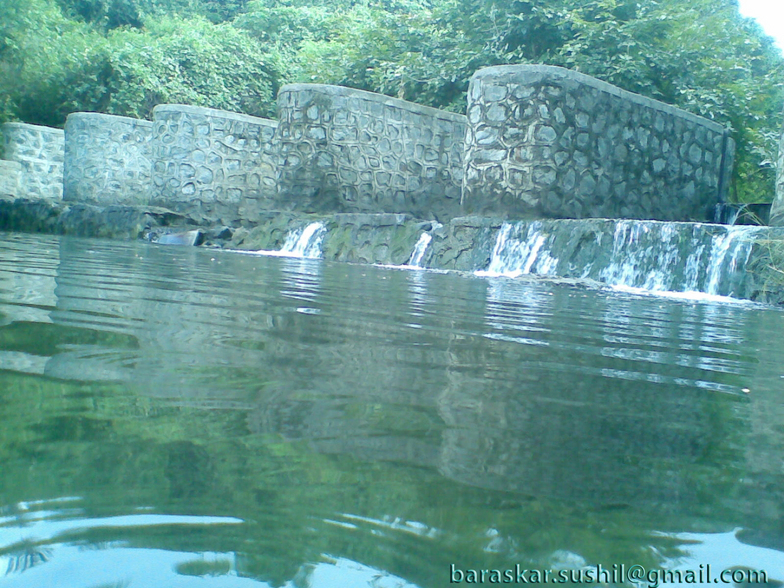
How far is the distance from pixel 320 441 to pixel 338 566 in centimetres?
42

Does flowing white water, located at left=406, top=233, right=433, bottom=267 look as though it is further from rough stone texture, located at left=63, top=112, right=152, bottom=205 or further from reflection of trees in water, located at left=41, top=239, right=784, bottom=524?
rough stone texture, located at left=63, top=112, right=152, bottom=205

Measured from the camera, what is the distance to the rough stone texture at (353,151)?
1274 cm

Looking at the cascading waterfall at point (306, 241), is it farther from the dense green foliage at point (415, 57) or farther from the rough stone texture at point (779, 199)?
the rough stone texture at point (779, 199)

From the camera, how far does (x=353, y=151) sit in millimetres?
12828

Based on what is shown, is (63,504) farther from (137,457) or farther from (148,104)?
(148,104)

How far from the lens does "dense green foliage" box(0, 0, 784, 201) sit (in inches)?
525

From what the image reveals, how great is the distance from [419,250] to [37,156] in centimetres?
1288

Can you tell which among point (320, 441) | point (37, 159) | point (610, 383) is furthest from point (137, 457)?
point (37, 159)

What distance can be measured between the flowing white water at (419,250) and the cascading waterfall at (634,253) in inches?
42.2

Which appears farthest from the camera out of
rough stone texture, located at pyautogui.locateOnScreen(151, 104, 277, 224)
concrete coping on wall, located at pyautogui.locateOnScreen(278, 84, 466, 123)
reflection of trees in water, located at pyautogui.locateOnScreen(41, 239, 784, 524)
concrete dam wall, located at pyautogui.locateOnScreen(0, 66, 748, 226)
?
rough stone texture, located at pyautogui.locateOnScreen(151, 104, 277, 224)

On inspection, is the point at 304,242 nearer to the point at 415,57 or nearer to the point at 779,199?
the point at 415,57

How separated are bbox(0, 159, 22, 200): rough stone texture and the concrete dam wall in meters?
0.03

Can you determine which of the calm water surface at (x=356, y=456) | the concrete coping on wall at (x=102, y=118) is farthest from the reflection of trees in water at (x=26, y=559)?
the concrete coping on wall at (x=102, y=118)

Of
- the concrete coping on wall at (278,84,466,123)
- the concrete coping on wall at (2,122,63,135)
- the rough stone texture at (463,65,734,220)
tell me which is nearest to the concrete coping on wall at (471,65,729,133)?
the rough stone texture at (463,65,734,220)
